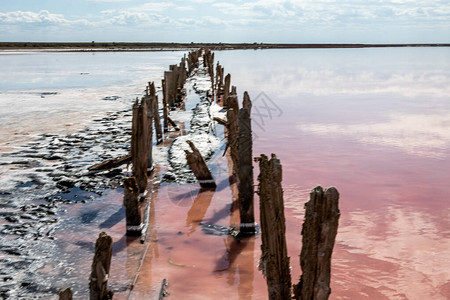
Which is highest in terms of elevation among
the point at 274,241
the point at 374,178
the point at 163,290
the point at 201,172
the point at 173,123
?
the point at 274,241

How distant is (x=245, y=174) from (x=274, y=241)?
2.49m

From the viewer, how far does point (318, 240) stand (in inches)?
138

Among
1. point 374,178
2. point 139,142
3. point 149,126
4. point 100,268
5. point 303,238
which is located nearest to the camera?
point 303,238

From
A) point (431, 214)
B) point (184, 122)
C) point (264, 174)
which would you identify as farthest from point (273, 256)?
point (184, 122)

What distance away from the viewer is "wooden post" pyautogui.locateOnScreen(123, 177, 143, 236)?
6492 millimetres

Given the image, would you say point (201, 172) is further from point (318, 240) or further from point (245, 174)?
point (318, 240)

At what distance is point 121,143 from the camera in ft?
41.1

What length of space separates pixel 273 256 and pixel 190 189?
5.01 meters

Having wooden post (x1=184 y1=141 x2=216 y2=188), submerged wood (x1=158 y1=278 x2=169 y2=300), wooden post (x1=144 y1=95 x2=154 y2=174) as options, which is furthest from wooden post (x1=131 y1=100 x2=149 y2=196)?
submerged wood (x1=158 y1=278 x2=169 y2=300)

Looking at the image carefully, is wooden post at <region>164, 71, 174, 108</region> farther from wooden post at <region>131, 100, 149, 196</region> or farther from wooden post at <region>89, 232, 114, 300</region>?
wooden post at <region>89, 232, 114, 300</region>

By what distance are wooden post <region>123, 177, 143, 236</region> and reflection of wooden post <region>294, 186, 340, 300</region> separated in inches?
136

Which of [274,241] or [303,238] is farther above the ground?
[303,238]

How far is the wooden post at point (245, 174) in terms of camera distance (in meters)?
6.49

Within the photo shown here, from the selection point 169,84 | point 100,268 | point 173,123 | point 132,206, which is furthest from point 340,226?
point 169,84
